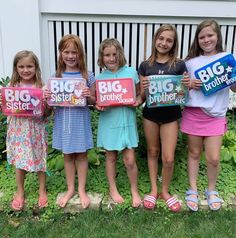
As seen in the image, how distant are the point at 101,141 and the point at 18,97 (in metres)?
0.82

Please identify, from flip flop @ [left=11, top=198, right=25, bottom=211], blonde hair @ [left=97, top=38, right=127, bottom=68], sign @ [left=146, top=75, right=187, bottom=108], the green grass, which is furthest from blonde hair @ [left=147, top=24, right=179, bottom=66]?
flip flop @ [left=11, top=198, right=25, bottom=211]

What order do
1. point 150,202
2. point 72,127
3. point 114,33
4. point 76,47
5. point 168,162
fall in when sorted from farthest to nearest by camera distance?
point 114,33 → point 150,202 → point 168,162 → point 72,127 → point 76,47

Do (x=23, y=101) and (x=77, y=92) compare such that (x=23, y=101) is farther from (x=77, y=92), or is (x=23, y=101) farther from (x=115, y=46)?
(x=115, y=46)

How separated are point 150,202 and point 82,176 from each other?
2.24 feet

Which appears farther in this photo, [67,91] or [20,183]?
[20,183]

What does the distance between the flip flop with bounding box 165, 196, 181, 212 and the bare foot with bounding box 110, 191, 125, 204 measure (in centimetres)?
43

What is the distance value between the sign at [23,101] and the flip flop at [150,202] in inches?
49.8

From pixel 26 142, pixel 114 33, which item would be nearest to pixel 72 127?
pixel 26 142

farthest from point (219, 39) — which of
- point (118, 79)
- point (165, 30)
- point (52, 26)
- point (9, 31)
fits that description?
point (9, 31)

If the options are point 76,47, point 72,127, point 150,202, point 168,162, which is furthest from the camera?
point 150,202

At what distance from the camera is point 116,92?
9.86 feet

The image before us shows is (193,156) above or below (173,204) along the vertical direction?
above

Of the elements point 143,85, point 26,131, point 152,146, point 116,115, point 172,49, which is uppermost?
point 172,49

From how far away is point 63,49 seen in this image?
9.93 ft
